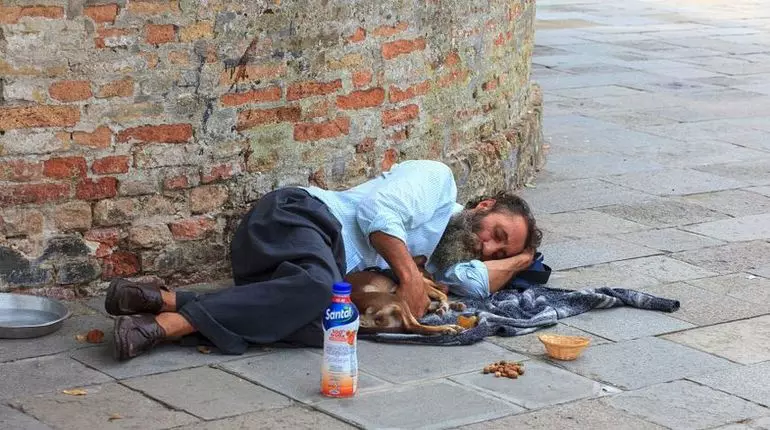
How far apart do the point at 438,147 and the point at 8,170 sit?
2.35 meters

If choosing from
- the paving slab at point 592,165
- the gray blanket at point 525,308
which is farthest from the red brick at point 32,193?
the paving slab at point 592,165

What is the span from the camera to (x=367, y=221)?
18.1ft

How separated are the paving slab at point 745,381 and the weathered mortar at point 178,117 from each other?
207cm

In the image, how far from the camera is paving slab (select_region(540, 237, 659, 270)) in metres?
6.57

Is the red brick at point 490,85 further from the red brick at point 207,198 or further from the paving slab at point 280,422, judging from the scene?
the paving slab at point 280,422

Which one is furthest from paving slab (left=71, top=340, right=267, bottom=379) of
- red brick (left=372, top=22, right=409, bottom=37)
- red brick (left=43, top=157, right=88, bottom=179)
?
red brick (left=372, top=22, right=409, bottom=37)

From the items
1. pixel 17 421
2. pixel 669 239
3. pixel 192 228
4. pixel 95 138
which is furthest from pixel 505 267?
pixel 17 421

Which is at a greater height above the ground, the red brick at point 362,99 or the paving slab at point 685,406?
the red brick at point 362,99

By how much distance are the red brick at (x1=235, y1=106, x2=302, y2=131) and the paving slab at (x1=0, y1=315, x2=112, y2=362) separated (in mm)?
1054

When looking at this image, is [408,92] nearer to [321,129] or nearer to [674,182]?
[321,129]

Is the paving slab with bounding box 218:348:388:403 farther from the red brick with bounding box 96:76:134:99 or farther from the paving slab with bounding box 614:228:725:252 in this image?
the paving slab with bounding box 614:228:725:252

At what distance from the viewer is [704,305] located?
590cm

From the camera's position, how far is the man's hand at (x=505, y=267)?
5852 mm

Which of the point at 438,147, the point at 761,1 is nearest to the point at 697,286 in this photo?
the point at 438,147
